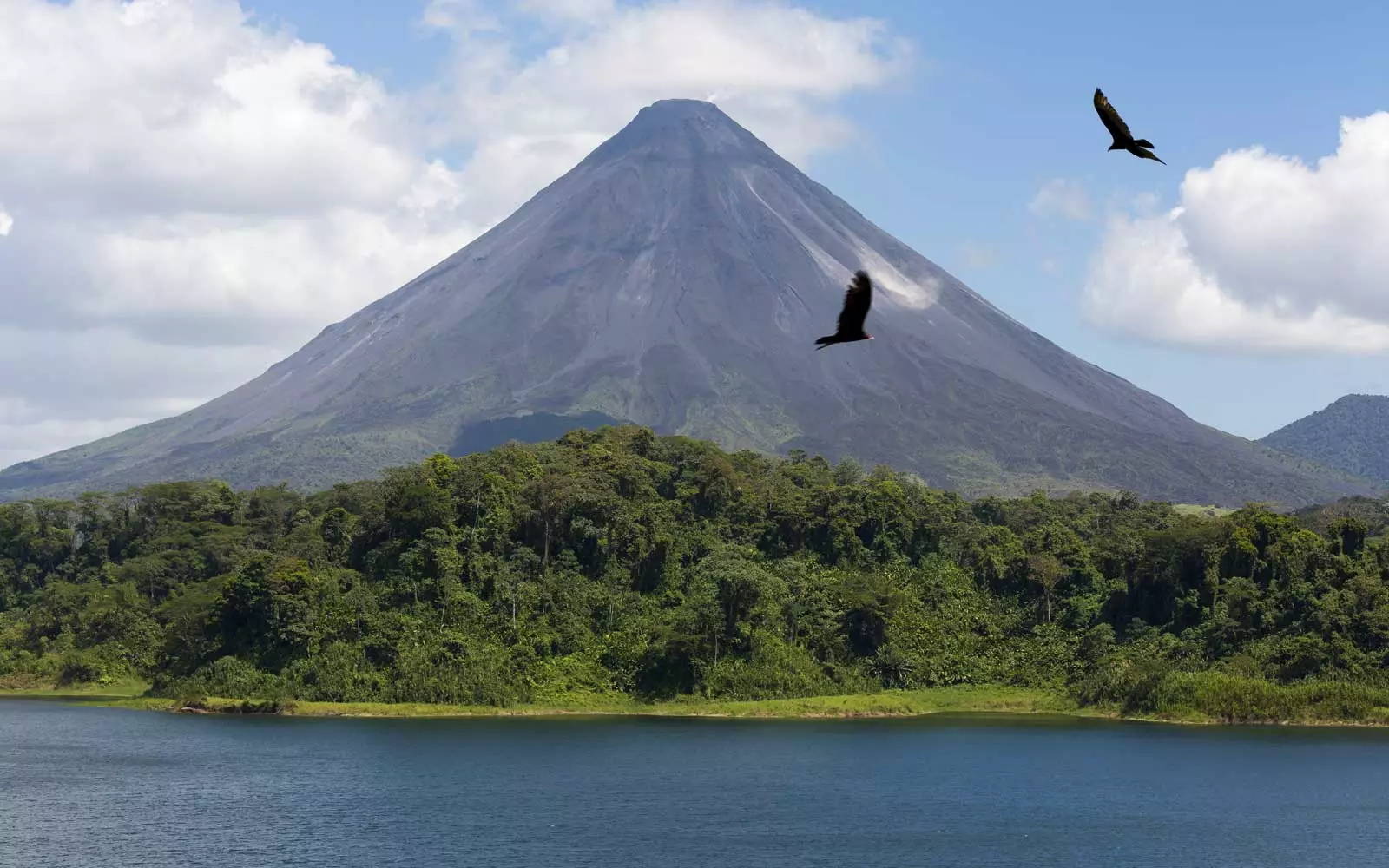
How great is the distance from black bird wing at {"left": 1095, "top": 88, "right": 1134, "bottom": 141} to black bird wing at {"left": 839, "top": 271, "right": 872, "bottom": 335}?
108 inches

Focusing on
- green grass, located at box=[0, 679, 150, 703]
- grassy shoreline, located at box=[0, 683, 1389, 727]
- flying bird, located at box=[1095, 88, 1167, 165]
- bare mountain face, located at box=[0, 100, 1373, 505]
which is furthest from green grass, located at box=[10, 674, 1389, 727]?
bare mountain face, located at box=[0, 100, 1373, 505]

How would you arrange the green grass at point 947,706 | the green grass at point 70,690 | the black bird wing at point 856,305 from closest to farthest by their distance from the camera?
the black bird wing at point 856,305 → the green grass at point 947,706 → the green grass at point 70,690

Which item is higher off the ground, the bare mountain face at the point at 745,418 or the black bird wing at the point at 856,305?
the bare mountain face at the point at 745,418

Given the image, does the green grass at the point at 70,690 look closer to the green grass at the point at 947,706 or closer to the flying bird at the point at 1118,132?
the green grass at the point at 947,706

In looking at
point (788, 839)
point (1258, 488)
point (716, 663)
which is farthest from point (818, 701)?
point (1258, 488)

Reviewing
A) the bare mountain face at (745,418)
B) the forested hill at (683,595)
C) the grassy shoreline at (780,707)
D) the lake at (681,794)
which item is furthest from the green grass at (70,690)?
the bare mountain face at (745,418)

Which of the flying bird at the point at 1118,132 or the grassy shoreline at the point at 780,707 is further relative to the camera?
the grassy shoreline at the point at 780,707

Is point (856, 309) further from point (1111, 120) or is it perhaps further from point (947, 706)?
point (947, 706)

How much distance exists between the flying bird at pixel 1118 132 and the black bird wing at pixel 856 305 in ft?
9.08

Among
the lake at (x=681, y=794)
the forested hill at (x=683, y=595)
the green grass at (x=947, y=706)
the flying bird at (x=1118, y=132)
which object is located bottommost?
the lake at (x=681, y=794)

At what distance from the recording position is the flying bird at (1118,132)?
1223 centimetres

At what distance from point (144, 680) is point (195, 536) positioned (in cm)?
954

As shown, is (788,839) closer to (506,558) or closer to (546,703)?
(546,703)

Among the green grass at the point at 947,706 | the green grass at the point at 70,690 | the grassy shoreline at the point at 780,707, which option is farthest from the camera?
the green grass at the point at 70,690
